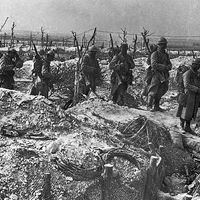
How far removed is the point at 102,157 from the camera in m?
5.58

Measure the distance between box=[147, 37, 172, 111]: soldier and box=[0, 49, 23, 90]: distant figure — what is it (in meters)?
3.89

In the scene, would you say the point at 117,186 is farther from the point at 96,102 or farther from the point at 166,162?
the point at 96,102

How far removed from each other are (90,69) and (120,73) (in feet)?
2.85

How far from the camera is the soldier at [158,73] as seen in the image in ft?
30.2

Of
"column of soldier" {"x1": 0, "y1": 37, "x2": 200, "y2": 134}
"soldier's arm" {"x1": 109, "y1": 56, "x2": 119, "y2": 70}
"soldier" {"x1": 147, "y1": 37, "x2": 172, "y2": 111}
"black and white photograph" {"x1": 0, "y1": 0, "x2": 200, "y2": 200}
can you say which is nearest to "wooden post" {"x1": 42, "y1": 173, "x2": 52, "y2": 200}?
"black and white photograph" {"x1": 0, "y1": 0, "x2": 200, "y2": 200}

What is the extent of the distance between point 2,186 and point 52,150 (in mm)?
1082

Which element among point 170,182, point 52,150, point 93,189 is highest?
point 52,150

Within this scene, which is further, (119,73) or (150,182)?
(119,73)

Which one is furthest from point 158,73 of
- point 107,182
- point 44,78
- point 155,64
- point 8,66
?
point 107,182

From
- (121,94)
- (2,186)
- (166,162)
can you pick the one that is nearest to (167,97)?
(121,94)

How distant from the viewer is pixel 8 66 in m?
9.70

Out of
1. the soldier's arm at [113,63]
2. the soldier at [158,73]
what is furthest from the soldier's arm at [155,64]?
the soldier's arm at [113,63]

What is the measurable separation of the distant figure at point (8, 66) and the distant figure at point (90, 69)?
6.39ft

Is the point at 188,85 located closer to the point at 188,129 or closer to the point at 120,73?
the point at 188,129
